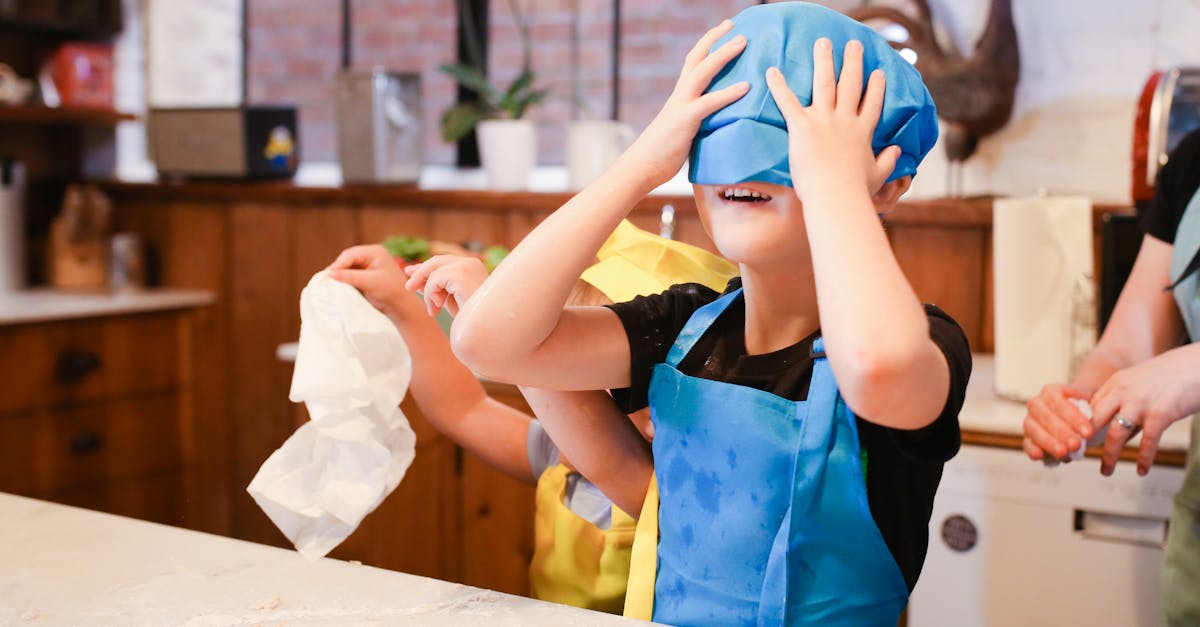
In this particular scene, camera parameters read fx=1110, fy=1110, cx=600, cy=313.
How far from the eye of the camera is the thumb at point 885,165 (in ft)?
2.65

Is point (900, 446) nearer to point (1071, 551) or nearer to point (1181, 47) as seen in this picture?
point (1071, 551)

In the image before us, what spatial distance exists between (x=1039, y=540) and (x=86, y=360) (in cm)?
222

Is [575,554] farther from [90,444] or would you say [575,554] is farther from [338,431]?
[90,444]

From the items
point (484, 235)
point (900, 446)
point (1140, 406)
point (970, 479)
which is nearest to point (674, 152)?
point (900, 446)

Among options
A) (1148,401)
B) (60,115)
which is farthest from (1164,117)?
(60,115)

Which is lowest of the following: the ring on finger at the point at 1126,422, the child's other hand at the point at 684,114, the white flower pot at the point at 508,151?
the ring on finger at the point at 1126,422

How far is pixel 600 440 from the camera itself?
100cm

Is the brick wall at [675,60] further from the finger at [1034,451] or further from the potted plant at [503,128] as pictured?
the finger at [1034,451]

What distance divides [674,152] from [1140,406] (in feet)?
1.84

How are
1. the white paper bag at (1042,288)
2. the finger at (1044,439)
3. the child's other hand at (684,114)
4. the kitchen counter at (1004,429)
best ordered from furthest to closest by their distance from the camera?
the white paper bag at (1042,288) < the kitchen counter at (1004,429) < the finger at (1044,439) < the child's other hand at (684,114)

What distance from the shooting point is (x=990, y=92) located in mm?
2260

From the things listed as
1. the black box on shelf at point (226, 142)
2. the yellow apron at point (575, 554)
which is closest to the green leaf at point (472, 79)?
the black box on shelf at point (226, 142)

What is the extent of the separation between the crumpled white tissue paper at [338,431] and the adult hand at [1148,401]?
684 millimetres

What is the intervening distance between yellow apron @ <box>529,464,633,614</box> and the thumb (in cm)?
44
